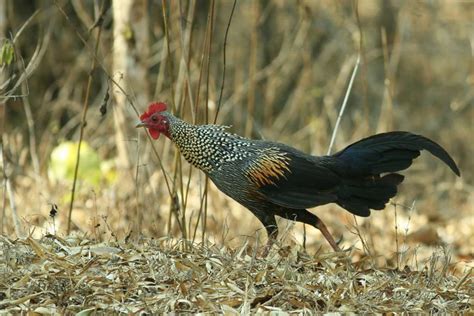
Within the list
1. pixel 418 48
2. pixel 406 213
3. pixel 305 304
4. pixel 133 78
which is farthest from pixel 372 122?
pixel 305 304

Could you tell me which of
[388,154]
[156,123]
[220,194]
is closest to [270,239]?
[388,154]

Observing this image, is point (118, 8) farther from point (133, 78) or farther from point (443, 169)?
point (443, 169)

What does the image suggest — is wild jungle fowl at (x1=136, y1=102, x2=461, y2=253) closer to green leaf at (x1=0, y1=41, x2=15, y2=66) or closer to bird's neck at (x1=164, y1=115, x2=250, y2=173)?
bird's neck at (x1=164, y1=115, x2=250, y2=173)

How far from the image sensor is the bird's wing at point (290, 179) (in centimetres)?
538

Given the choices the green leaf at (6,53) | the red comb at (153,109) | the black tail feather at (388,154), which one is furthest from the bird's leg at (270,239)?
the green leaf at (6,53)

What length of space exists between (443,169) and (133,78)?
6.42 metres

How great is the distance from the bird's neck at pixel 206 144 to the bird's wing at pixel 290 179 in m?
0.15

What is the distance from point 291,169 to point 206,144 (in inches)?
21.1

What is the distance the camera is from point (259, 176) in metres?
5.38

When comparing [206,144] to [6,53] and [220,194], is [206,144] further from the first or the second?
[220,194]

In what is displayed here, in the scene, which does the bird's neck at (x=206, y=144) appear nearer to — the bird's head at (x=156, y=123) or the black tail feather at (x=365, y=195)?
the bird's head at (x=156, y=123)

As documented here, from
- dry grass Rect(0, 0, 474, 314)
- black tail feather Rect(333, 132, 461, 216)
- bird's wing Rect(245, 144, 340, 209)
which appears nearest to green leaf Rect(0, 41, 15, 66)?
dry grass Rect(0, 0, 474, 314)

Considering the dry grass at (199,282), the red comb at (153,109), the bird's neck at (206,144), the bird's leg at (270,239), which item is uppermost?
the red comb at (153,109)

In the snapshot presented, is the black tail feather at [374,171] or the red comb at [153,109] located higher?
the red comb at [153,109]
